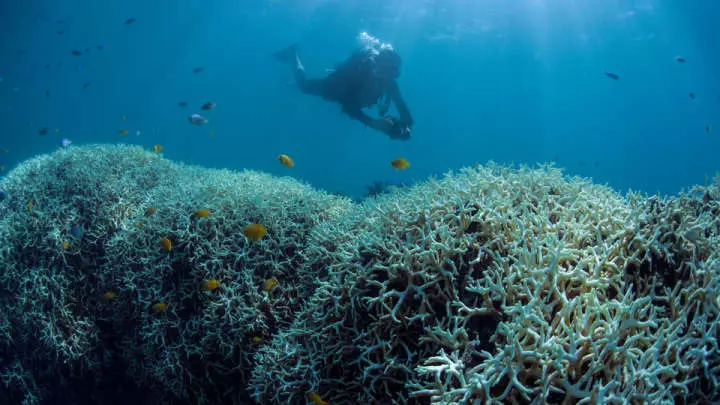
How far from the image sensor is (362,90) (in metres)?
16.2

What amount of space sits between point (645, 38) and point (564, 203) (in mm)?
49667

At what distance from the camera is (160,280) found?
5.05m

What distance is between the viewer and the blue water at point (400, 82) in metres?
40.8

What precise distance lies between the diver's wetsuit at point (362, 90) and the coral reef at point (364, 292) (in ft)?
34.6

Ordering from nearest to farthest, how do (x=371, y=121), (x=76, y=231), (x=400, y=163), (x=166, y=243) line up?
(x=166, y=243) < (x=76, y=231) < (x=400, y=163) < (x=371, y=121)

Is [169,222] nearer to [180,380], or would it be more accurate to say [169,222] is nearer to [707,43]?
[180,380]

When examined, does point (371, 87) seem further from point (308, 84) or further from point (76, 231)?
point (76, 231)

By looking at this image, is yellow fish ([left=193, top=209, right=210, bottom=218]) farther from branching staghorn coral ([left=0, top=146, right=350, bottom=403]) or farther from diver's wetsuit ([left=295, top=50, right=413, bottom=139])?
diver's wetsuit ([left=295, top=50, right=413, bottom=139])

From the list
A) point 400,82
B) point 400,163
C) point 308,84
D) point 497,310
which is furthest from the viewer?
point 400,82

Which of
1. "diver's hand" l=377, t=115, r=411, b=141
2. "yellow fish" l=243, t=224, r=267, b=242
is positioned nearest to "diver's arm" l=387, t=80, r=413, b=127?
"diver's hand" l=377, t=115, r=411, b=141

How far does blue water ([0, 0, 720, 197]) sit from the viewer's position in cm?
4084

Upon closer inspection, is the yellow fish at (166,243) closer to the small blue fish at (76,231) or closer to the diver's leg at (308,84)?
the small blue fish at (76,231)

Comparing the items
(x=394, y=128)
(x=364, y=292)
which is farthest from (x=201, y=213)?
(x=394, y=128)

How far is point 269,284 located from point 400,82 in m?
73.9
